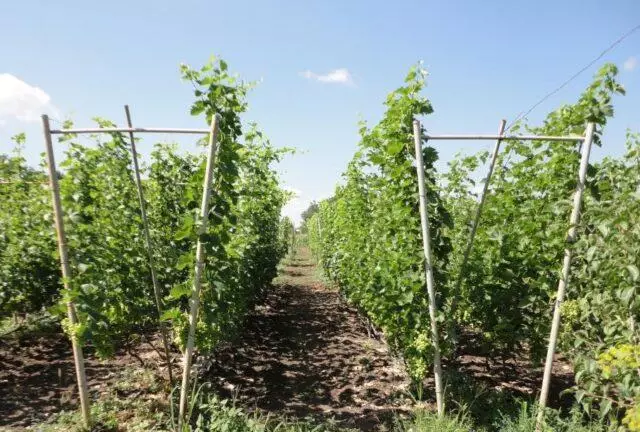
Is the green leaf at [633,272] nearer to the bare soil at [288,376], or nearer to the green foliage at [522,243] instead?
the green foliage at [522,243]

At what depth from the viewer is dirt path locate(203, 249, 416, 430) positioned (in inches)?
173

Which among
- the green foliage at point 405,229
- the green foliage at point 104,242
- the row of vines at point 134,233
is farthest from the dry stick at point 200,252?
the green foliage at point 405,229

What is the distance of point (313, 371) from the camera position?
5.53 m

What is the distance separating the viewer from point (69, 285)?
3.46 metres

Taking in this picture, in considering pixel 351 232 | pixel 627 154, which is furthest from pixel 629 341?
pixel 351 232

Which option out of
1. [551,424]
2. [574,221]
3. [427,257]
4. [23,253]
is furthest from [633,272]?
[23,253]

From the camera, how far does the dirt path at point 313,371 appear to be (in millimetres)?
4386

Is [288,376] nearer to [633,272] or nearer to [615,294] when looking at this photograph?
[615,294]

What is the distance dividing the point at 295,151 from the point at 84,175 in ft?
11.1

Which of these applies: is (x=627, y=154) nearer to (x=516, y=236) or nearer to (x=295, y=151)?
(x=516, y=236)

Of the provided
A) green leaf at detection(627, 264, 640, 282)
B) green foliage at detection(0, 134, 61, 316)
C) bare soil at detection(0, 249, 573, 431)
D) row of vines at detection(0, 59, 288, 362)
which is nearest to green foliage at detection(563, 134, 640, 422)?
green leaf at detection(627, 264, 640, 282)

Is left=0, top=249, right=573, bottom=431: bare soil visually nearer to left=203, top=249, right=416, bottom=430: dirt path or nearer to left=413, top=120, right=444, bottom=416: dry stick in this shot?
left=203, top=249, right=416, bottom=430: dirt path

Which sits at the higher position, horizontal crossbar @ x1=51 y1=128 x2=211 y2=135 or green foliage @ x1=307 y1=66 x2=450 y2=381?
horizontal crossbar @ x1=51 y1=128 x2=211 y2=135

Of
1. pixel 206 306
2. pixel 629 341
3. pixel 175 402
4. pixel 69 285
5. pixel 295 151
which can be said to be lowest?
pixel 175 402
